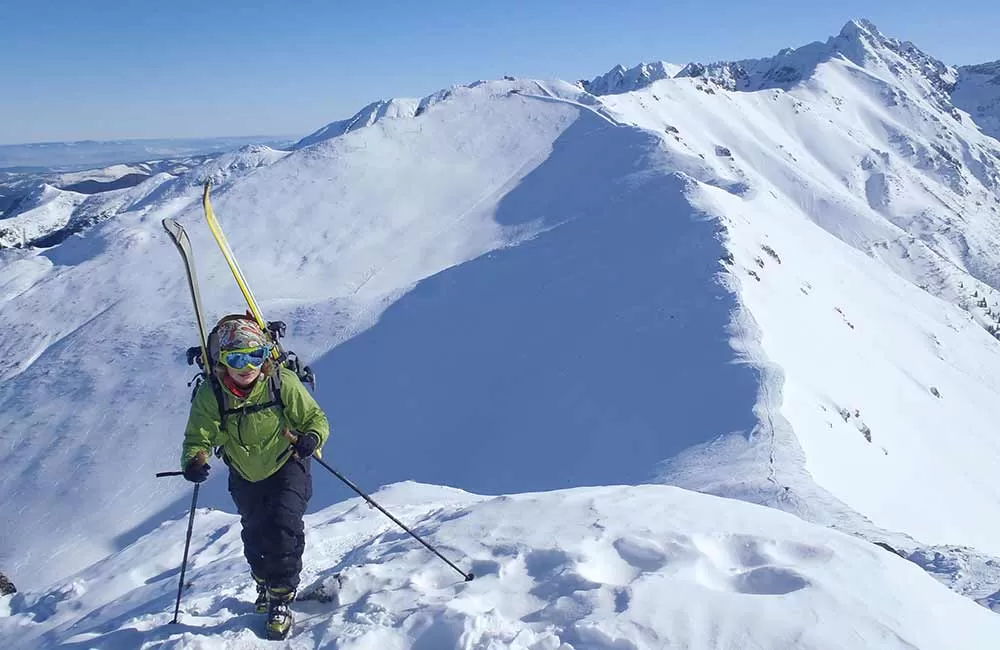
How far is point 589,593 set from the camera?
19.8ft

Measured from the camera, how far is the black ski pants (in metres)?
6.08

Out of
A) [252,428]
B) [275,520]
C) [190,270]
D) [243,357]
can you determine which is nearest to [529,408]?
[275,520]

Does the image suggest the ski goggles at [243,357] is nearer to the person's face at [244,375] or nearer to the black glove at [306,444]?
the person's face at [244,375]

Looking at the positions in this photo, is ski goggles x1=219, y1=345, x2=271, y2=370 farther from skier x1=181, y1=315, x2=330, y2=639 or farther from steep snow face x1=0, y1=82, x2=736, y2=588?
steep snow face x1=0, y1=82, x2=736, y2=588

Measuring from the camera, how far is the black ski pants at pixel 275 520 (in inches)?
239

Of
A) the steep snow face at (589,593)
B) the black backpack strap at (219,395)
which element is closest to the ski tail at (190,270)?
the black backpack strap at (219,395)

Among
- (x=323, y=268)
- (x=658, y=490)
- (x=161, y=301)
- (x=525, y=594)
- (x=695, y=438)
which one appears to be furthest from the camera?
(x=323, y=268)

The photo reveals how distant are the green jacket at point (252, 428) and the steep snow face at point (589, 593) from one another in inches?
54.5

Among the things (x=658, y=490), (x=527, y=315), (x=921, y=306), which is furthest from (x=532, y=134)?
(x=658, y=490)

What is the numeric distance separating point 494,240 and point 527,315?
20.5 m

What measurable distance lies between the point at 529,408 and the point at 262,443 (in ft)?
57.1

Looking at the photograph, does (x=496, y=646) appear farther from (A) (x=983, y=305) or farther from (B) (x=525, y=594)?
(A) (x=983, y=305)

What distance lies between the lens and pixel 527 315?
2817 centimetres

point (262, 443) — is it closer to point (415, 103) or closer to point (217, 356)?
point (217, 356)
